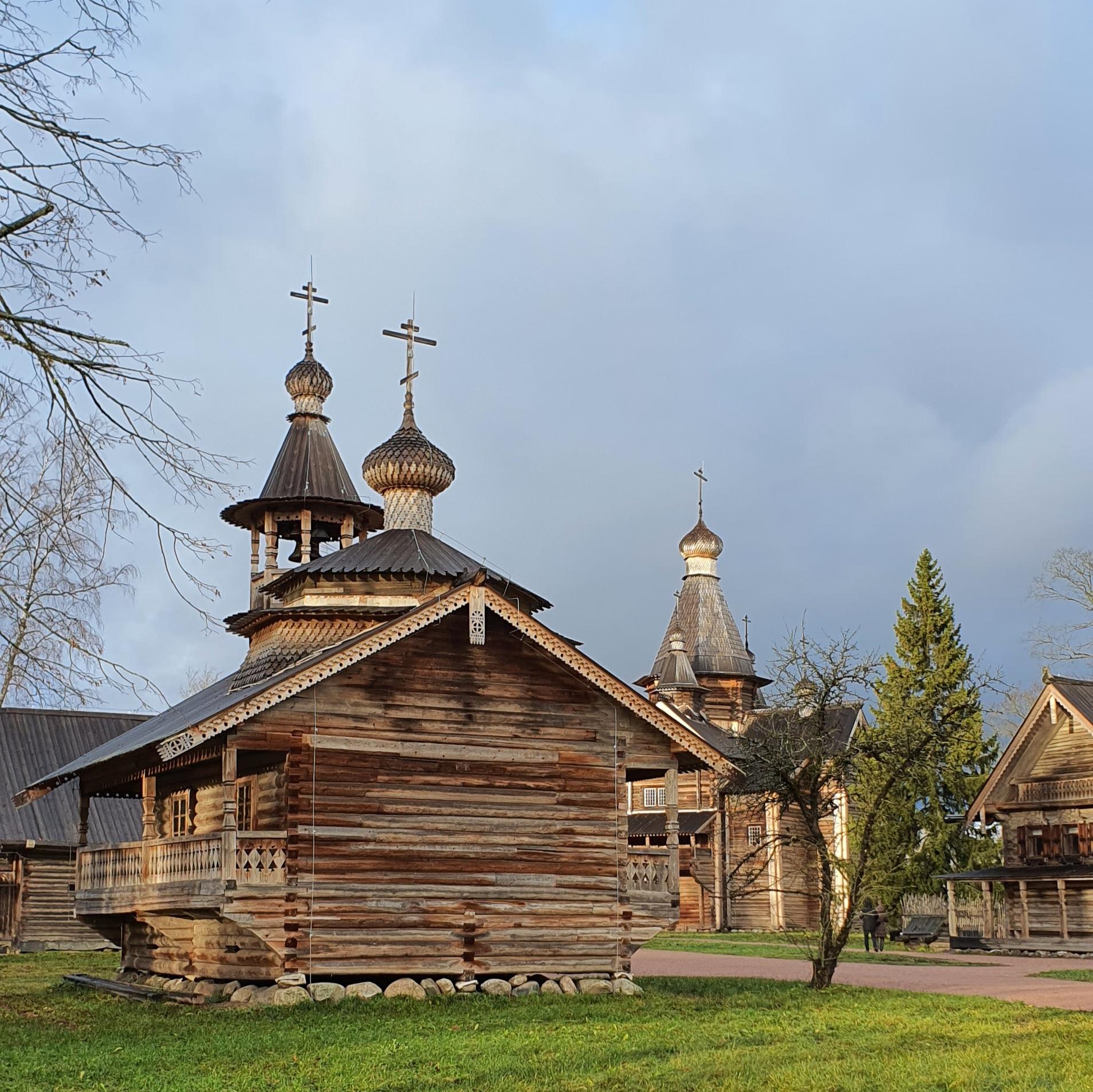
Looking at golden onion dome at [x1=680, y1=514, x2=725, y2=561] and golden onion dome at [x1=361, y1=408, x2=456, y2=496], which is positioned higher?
golden onion dome at [x1=680, y1=514, x2=725, y2=561]

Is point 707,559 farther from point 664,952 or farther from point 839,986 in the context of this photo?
point 839,986

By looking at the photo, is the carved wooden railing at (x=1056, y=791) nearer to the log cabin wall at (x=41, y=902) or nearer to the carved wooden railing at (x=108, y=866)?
the log cabin wall at (x=41, y=902)

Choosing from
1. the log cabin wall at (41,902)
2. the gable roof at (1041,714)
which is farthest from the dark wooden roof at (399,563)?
the gable roof at (1041,714)

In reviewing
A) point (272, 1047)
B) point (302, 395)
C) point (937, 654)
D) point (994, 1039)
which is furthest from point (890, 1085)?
point (937, 654)

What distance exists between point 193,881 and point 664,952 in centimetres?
2242

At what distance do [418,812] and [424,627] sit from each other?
2976 millimetres

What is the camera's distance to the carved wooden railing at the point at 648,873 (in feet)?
82.5

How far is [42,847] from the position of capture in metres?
40.8

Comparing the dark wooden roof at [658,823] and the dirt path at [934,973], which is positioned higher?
the dark wooden roof at [658,823]

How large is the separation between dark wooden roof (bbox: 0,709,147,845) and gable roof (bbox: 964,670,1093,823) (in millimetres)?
25712

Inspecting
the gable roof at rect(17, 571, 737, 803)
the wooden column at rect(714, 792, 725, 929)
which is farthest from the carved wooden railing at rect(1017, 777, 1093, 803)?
the gable roof at rect(17, 571, 737, 803)

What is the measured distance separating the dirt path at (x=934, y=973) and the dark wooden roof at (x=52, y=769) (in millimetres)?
15970

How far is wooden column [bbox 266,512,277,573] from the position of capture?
1505 inches

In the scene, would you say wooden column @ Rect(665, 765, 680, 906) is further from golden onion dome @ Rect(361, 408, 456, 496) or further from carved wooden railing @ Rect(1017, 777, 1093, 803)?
carved wooden railing @ Rect(1017, 777, 1093, 803)
